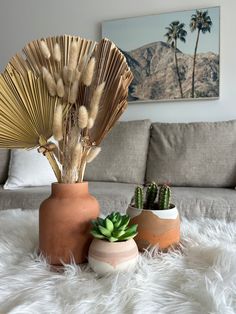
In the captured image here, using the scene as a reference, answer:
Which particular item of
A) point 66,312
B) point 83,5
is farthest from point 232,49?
point 66,312

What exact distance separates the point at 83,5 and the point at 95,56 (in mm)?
2030

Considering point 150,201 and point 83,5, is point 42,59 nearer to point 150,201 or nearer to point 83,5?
point 150,201

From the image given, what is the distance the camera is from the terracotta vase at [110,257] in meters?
0.63

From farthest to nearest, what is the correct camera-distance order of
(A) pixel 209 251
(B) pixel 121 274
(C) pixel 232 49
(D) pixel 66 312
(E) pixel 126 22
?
(E) pixel 126 22 → (C) pixel 232 49 → (A) pixel 209 251 → (B) pixel 121 274 → (D) pixel 66 312

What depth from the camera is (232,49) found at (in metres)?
2.16

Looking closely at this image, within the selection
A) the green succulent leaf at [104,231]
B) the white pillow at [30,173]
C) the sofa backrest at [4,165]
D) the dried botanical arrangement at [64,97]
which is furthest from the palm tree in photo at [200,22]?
the green succulent leaf at [104,231]

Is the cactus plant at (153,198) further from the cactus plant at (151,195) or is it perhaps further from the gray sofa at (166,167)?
the gray sofa at (166,167)

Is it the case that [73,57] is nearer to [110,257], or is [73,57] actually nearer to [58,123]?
[58,123]

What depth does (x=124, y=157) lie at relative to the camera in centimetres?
209

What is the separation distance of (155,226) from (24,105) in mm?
407

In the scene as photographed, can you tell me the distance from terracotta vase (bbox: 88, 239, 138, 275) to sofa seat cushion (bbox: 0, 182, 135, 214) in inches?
34.3

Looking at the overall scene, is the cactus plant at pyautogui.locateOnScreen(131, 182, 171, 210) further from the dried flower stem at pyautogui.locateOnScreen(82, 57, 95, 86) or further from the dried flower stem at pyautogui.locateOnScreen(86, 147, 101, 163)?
the dried flower stem at pyautogui.locateOnScreen(82, 57, 95, 86)

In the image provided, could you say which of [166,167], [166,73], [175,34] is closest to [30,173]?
[166,167]

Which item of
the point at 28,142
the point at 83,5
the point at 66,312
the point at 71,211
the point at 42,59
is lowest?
the point at 66,312
